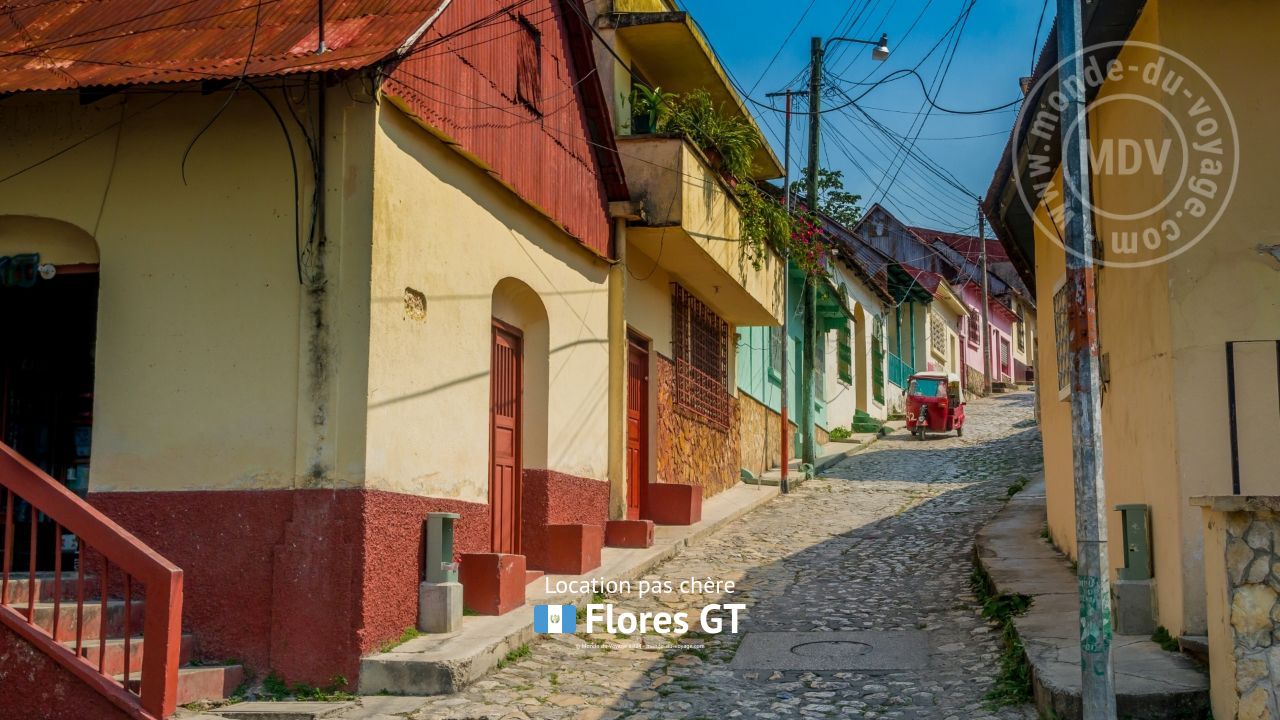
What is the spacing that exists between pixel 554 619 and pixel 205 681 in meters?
2.97

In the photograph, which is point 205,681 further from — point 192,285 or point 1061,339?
point 1061,339

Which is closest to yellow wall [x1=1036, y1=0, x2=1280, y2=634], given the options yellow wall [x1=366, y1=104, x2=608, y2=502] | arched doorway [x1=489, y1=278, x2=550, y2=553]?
yellow wall [x1=366, y1=104, x2=608, y2=502]

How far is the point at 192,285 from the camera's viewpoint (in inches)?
332

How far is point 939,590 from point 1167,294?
14.3 feet

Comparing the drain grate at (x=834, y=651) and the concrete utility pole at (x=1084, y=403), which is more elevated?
the concrete utility pole at (x=1084, y=403)

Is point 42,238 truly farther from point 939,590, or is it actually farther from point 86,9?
point 939,590

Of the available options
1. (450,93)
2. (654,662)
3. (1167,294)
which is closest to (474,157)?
(450,93)

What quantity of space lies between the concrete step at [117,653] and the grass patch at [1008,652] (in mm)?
4959

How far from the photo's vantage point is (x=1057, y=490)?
12.0 meters

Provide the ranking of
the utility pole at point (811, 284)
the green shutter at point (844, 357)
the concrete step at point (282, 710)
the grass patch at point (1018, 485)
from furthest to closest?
the green shutter at point (844, 357), the utility pole at point (811, 284), the grass patch at point (1018, 485), the concrete step at point (282, 710)

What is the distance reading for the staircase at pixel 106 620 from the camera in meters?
6.91

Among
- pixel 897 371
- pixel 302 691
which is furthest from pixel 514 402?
pixel 897 371

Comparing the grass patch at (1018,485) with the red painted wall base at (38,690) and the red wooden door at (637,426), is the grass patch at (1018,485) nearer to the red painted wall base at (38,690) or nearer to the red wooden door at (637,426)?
the red wooden door at (637,426)

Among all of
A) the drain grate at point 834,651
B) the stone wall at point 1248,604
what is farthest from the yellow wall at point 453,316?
the stone wall at point 1248,604
